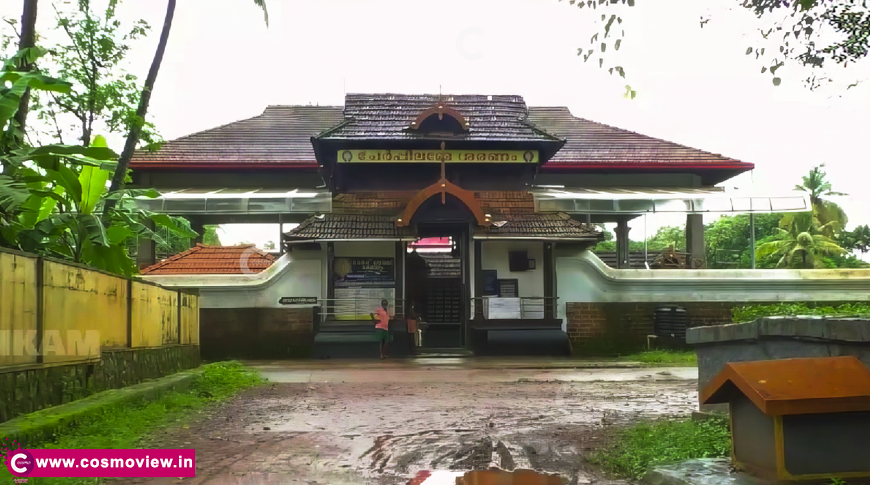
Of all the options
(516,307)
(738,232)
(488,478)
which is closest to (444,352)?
(516,307)

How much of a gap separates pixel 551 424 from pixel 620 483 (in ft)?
8.08

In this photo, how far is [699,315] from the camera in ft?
60.1

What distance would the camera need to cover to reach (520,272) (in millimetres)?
18406

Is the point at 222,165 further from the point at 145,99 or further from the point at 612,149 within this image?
the point at 612,149

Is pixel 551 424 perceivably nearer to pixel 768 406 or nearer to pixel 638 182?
pixel 768 406

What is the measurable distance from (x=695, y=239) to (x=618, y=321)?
572cm

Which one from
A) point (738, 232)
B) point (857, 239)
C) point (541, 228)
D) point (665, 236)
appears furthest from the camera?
point (665, 236)

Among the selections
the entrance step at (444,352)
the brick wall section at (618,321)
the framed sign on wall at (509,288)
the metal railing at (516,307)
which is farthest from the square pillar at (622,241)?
the entrance step at (444,352)

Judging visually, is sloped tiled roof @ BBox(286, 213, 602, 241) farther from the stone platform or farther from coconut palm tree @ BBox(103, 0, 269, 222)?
the stone platform

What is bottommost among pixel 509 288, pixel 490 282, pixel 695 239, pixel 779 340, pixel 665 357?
pixel 665 357

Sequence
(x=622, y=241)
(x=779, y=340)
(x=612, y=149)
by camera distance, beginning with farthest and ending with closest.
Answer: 1. (x=622, y=241)
2. (x=612, y=149)
3. (x=779, y=340)

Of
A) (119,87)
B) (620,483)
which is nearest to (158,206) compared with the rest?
(119,87)

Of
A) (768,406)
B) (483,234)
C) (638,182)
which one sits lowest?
(768,406)

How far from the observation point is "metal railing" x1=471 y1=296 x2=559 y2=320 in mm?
17859
